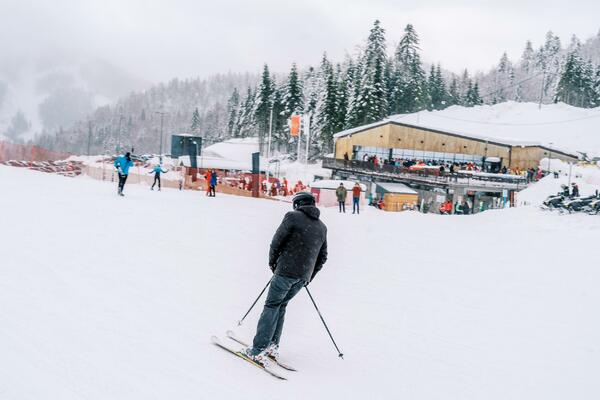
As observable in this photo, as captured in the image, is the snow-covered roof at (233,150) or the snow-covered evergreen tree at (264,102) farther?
the snow-covered roof at (233,150)

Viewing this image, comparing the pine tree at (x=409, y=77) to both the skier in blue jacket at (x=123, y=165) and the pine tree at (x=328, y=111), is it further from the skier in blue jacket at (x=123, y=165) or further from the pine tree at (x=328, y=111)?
the skier in blue jacket at (x=123, y=165)

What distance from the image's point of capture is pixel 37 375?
13.1 ft

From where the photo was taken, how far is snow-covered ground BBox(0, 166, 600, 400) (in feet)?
15.0

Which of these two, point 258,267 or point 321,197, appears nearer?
point 258,267

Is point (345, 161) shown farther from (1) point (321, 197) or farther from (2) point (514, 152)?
(2) point (514, 152)

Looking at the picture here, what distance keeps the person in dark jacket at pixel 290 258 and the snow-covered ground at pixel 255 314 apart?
38cm

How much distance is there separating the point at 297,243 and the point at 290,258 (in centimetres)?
17

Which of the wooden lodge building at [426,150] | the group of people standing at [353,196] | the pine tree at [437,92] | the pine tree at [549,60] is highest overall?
the pine tree at [549,60]

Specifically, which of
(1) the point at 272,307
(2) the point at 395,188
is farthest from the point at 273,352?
(2) the point at 395,188

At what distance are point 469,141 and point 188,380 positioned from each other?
5004cm

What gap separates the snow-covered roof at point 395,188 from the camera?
1496 inches

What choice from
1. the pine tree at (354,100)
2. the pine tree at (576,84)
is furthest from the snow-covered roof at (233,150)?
the pine tree at (576,84)

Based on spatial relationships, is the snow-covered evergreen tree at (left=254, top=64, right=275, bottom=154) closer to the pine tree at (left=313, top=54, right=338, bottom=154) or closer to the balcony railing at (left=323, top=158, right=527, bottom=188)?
the pine tree at (left=313, top=54, right=338, bottom=154)

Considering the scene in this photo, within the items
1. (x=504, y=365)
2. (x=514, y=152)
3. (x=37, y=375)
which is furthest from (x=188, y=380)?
(x=514, y=152)
